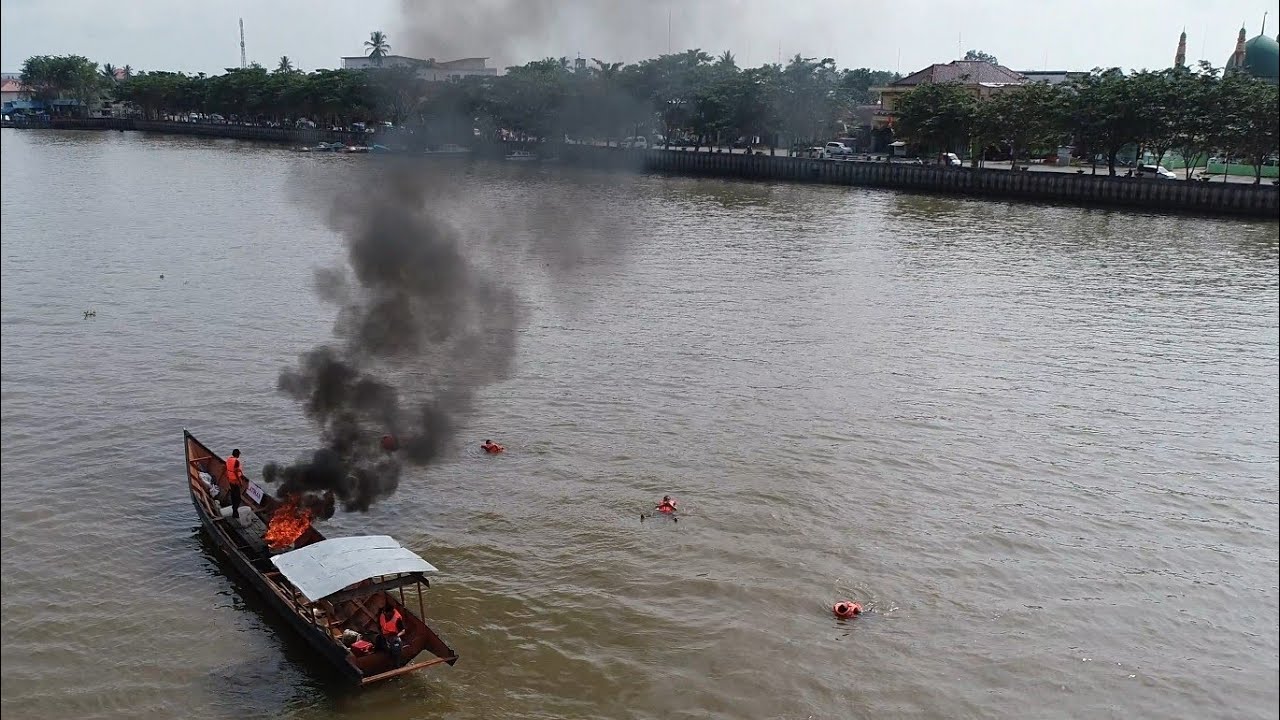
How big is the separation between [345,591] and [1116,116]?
5559cm

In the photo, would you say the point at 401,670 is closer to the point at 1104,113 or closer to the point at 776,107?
the point at 1104,113

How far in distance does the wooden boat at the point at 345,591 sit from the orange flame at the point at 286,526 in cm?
3

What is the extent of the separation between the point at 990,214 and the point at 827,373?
3432 centimetres

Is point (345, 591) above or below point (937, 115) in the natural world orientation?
below

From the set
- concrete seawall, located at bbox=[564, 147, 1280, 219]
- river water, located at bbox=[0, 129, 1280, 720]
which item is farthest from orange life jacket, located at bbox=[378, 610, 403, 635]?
concrete seawall, located at bbox=[564, 147, 1280, 219]

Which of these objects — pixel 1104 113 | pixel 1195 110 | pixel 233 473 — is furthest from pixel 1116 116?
pixel 233 473

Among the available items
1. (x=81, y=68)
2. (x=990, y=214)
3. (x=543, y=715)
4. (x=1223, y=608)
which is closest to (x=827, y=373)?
(x=1223, y=608)

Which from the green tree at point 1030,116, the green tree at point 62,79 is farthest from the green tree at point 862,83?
the green tree at point 62,79

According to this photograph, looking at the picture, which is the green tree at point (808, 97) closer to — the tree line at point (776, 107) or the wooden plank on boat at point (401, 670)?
the tree line at point (776, 107)

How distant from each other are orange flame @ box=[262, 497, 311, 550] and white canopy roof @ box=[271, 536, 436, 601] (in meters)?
1.56

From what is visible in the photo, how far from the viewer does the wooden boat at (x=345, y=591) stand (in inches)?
472

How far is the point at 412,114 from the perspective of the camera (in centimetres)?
2164

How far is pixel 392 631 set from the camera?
12133 mm

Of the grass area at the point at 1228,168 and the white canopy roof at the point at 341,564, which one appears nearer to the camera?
the white canopy roof at the point at 341,564
